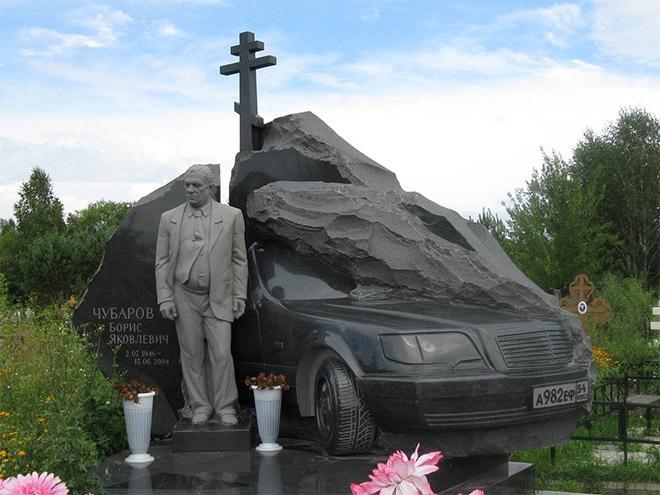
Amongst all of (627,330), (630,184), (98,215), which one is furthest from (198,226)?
(98,215)

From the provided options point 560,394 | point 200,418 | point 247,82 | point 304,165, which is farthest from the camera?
point 247,82

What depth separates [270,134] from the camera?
8.42 m

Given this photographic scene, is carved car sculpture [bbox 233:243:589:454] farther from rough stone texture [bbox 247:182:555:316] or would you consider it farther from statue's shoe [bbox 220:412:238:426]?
statue's shoe [bbox 220:412:238:426]

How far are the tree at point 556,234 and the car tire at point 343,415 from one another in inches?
1003

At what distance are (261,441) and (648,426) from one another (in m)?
5.90

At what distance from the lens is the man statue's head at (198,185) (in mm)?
6797

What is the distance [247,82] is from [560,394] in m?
4.25

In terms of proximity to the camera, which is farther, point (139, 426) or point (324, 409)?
point (139, 426)

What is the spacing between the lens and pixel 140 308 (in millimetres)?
7539

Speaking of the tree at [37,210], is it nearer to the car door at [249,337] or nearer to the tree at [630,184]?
the tree at [630,184]

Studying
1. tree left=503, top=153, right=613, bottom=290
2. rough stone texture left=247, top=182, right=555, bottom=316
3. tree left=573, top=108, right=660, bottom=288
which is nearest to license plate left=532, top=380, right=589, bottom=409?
rough stone texture left=247, top=182, right=555, bottom=316

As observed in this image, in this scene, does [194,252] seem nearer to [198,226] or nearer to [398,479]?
[198,226]

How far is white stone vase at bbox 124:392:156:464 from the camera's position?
6.66m

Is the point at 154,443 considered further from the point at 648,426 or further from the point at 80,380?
the point at 648,426
